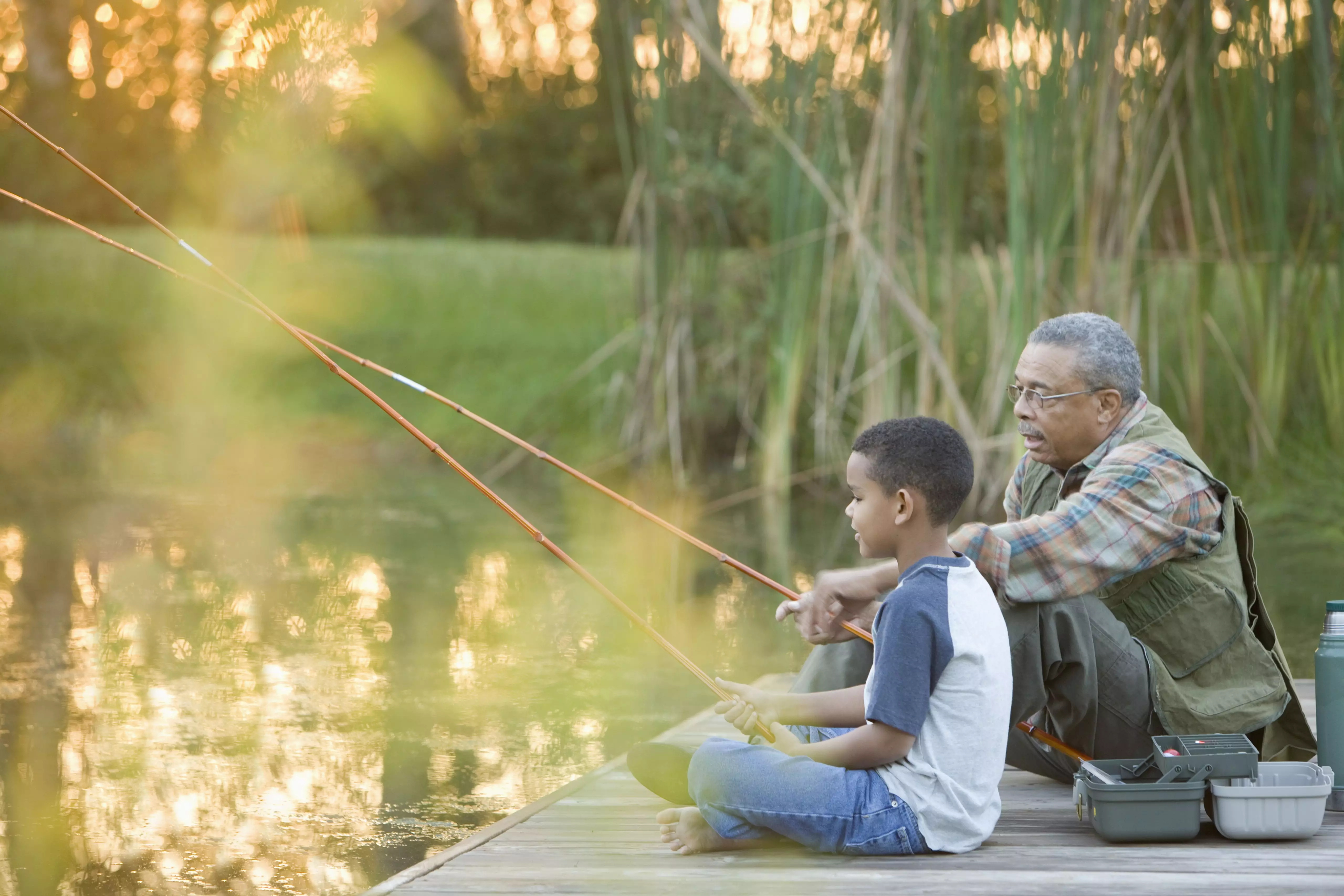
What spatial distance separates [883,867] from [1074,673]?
404 millimetres

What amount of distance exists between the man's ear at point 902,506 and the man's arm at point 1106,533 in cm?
21

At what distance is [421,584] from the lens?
223 inches

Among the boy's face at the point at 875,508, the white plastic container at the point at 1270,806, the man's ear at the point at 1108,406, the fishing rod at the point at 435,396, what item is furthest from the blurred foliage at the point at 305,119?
the white plastic container at the point at 1270,806

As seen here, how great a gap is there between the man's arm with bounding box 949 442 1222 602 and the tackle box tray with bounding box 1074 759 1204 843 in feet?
0.83

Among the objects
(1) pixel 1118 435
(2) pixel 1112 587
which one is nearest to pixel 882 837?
(2) pixel 1112 587

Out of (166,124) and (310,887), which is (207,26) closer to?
(310,887)

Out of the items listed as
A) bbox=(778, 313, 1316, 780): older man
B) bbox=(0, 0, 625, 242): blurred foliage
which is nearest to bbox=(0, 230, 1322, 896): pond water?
bbox=(778, 313, 1316, 780): older man

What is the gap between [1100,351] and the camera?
91.0 inches

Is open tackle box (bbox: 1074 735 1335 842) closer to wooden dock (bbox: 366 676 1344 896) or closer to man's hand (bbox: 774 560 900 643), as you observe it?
wooden dock (bbox: 366 676 1344 896)

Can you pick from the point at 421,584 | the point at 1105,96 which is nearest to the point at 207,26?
the point at 421,584

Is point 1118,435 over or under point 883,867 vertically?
over

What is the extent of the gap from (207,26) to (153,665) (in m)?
1.60

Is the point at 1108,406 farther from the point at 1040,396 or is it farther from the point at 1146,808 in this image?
the point at 1146,808

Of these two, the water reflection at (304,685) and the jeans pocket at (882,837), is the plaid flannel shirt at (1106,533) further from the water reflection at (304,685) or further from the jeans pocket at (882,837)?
the water reflection at (304,685)
